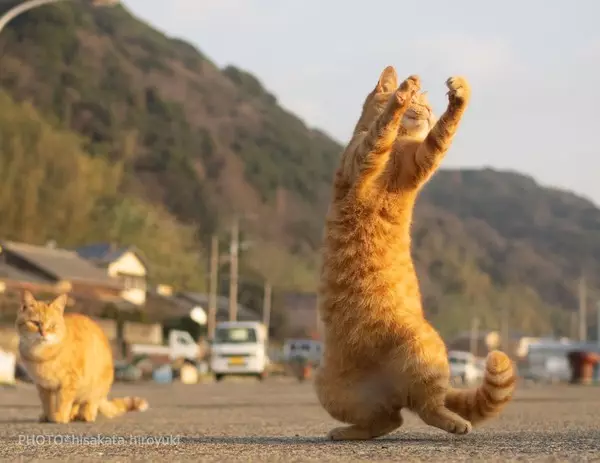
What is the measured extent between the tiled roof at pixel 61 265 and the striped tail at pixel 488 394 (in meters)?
55.6

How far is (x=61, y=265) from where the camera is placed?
6375cm

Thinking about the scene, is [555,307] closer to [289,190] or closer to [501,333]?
[501,333]

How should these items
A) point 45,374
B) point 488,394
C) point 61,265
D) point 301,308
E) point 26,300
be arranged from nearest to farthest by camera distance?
point 488,394
point 45,374
point 26,300
point 61,265
point 301,308

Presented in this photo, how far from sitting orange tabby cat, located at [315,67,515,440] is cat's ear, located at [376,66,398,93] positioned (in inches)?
14.4

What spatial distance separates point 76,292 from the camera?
2448 inches

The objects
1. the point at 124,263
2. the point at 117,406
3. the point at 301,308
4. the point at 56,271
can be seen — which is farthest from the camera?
the point at 301,308

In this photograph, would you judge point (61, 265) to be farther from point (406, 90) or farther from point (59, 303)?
point (406, 90)

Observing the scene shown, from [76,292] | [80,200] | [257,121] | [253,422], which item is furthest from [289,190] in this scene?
[253,422]

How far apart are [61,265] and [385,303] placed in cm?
5822

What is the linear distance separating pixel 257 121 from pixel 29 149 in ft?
330

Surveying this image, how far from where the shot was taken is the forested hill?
118 metres

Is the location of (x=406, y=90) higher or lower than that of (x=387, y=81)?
lower

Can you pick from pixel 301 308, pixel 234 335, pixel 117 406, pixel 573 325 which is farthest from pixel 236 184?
pixel 117 406

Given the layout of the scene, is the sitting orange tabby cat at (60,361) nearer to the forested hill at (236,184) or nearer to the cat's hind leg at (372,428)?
the cat's hind leg at (372,428)
